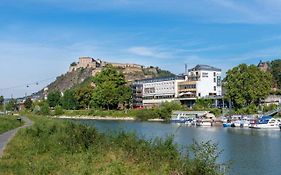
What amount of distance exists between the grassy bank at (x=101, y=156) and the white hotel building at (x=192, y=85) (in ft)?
273

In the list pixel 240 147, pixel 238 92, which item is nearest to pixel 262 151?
pixel 240 147

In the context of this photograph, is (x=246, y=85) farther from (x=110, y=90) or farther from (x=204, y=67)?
(x=110, y=90)

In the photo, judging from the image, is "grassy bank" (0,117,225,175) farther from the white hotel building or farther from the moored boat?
the white hotel building

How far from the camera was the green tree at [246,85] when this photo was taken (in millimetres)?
83000

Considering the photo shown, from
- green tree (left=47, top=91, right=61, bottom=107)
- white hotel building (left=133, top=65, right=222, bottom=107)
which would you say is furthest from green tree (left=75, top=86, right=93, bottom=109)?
white hotel building (left=133, top=65, right=222, bottom=107)

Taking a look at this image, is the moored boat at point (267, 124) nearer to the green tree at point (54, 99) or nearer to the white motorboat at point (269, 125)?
the white motorboat at point (269, 125)

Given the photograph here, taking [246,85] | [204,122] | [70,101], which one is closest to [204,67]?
[246,85]

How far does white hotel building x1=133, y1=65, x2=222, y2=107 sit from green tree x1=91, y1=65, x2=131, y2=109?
35.3 feet

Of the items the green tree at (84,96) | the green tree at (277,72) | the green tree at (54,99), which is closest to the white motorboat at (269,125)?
the green tree at (277,72)

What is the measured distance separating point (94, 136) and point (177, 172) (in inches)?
307

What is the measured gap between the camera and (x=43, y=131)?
92.9ft

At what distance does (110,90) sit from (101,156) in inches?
3533

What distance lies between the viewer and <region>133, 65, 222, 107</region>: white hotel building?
105m

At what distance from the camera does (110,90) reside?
107125 millimetres
